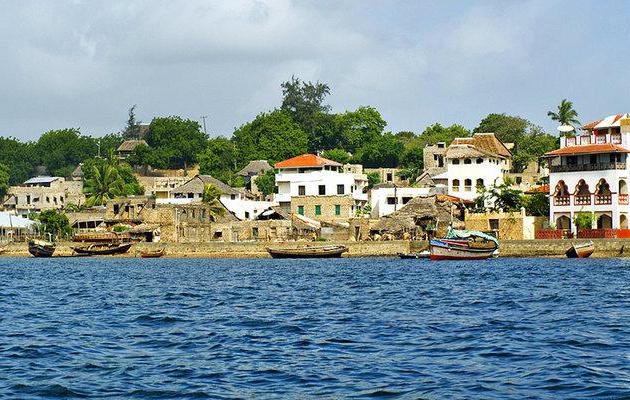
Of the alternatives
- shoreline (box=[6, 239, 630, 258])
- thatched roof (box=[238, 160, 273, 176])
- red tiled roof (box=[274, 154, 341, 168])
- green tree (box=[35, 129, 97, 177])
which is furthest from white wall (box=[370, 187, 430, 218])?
green tree (box=[35, 129, 97, 177])

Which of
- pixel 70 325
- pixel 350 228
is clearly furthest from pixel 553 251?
pixel 70 325

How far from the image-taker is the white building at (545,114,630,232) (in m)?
77.1

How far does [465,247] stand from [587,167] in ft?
42.5

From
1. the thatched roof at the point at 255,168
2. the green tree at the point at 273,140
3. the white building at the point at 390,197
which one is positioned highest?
the green tree at the point at 273,140

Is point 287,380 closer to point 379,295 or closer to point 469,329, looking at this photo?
point 469,329

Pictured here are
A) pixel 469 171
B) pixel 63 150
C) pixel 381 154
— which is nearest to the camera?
pixel 469 171

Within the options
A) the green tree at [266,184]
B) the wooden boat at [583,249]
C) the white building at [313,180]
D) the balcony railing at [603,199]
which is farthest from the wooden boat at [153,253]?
the balcony railing at [603,199]

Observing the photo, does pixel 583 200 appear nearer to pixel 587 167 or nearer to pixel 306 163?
pixel 587 167

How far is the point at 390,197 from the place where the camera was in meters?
94.7

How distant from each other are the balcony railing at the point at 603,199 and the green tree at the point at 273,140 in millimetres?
53568

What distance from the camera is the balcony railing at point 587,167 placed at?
253 feet

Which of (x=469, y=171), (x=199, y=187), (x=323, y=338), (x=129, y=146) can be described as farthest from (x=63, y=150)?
(x=323, y=338)

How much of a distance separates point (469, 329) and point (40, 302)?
19.2 metres

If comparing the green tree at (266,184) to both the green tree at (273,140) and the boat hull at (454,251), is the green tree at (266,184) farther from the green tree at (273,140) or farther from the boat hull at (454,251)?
the boat hull at (454,251)
